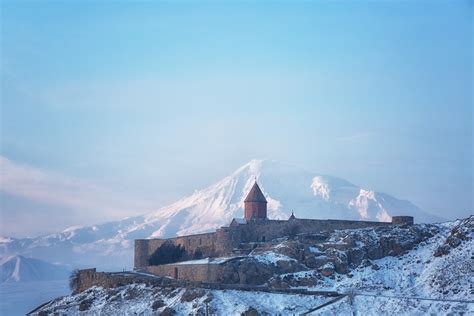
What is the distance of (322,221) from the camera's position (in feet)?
217

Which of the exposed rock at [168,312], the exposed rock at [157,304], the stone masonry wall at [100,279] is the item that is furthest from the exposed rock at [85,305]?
the exposed rock at [168,312]

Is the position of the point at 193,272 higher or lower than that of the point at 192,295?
higher

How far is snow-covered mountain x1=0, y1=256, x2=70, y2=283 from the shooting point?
481 feet

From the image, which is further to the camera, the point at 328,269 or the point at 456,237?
the point at 328,269

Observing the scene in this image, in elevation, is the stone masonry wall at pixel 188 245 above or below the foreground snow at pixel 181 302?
above

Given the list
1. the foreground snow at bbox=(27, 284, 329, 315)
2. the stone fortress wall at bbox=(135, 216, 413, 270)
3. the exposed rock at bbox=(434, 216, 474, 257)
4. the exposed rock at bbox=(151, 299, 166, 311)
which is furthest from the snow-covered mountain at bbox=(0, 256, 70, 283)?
the exposed rock at bbox=(434, 216, 474, 257)

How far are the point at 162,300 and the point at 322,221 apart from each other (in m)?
19.2

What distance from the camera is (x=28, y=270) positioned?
149 m

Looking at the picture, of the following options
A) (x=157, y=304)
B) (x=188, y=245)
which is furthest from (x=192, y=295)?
(x=188, y=245)

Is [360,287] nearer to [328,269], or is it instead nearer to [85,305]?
[328,269]

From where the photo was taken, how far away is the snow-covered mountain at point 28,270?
146 metres

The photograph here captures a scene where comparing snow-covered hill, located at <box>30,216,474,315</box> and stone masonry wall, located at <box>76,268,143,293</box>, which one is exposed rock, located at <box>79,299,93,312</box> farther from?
stone masonry wall, located at <box>76,268,143,293</box>

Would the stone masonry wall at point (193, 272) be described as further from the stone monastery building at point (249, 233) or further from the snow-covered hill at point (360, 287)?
the snow-covered hill at point (360, 287)

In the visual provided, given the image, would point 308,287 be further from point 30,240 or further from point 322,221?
point 30,240
